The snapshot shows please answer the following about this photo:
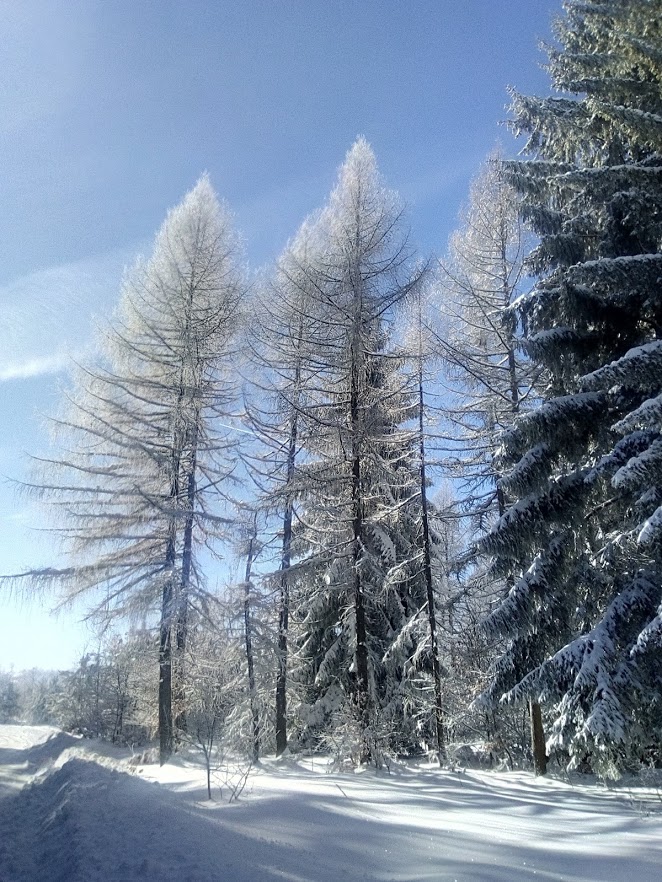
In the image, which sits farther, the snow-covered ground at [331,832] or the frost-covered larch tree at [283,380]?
the frost-covered larch tree at [283,380]

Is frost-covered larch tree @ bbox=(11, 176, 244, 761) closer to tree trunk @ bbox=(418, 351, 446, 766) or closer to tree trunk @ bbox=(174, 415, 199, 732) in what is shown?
tree trunk @ bbox=(174, 415, 199, 732)

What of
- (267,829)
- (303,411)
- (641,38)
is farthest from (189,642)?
(641,38)

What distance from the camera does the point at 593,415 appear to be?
7852 mm

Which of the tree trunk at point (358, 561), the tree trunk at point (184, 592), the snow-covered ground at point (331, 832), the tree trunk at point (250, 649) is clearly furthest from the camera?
the tree trunk at point (250, 649)

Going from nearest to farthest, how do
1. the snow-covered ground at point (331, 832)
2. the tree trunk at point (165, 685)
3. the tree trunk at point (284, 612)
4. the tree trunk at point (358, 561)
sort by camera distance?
the snow-covered ground at point (331, 832)
the tree trunk at point (358, 561)
the tree trunk at point (165, 685)
the tree trunk at point (284, 612)

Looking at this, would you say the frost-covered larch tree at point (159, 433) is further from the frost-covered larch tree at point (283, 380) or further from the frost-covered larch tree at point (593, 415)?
the frost-covered larch tree at point (593, 415)

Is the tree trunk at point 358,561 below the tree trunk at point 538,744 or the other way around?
the other way around

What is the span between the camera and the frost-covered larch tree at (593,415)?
6.66m

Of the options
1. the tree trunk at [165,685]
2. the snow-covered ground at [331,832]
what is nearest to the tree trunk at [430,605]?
the snow-covered ground at [331,832]

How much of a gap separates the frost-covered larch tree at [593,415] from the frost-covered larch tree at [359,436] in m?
4.53

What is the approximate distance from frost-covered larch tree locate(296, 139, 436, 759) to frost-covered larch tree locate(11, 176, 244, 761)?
2698mm

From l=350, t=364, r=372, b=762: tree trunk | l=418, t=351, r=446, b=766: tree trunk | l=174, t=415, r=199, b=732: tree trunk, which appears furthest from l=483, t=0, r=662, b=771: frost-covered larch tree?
l=174, t=415, r=199, b=732: tree trunk

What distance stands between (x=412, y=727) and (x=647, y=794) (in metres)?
7.42

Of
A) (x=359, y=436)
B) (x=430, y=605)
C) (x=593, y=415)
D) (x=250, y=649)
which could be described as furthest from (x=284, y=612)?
(x=593, y=415)
